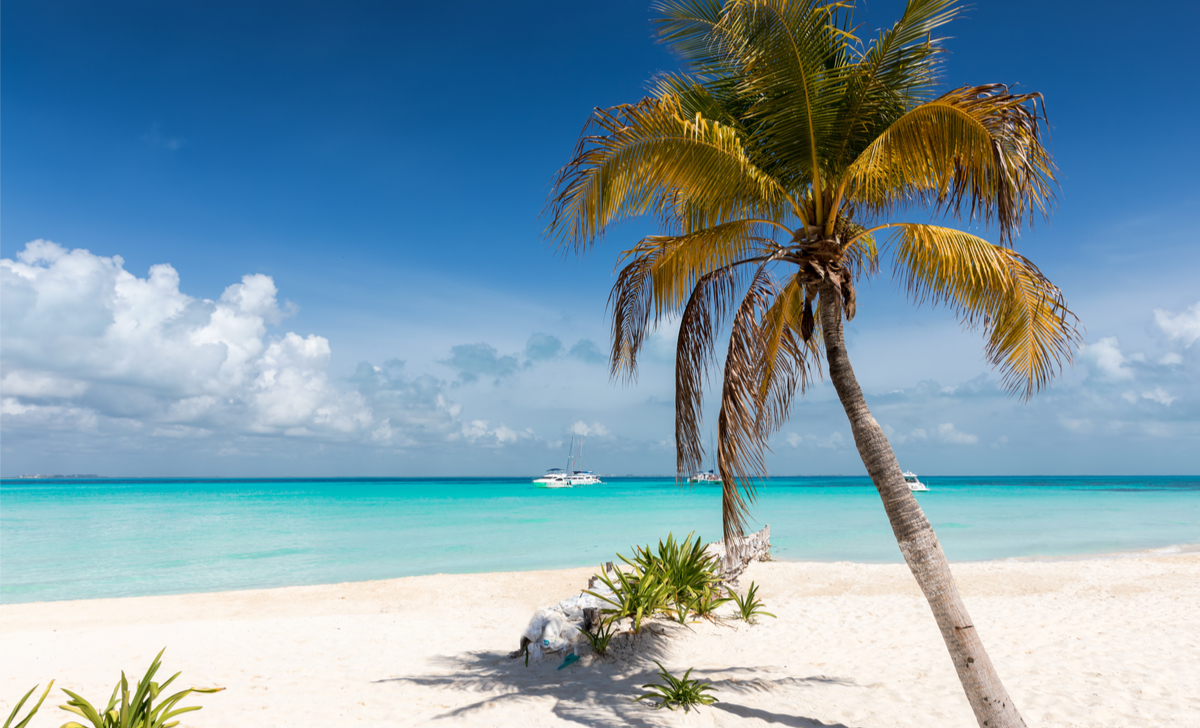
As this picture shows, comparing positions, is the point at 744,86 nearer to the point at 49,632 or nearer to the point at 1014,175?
the point at 1014,175

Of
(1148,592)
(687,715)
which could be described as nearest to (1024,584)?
(1148,592)

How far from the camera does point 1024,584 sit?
10969 mm

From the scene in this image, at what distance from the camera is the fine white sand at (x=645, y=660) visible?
4797 millimetres

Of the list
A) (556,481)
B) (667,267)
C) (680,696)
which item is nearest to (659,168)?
(667,267)

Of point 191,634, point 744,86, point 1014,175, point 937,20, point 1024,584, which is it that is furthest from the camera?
point 1024,584

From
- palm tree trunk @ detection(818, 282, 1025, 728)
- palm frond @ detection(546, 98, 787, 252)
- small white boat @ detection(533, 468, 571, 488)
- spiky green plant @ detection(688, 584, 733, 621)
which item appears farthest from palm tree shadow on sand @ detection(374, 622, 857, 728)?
small white boat @ detection(533, 468, 571, 488)

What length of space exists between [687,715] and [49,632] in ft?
29.3

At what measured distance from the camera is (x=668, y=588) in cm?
714

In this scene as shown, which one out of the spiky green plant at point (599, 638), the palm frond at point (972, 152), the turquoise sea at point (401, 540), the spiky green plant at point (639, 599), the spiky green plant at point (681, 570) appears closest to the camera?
the palm frond at point (972, 152)

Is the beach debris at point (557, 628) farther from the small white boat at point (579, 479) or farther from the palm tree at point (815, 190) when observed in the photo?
the small white boat at point (579, 479)

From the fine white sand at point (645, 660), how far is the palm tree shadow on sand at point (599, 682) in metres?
0.03

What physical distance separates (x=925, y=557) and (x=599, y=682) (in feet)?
10.5

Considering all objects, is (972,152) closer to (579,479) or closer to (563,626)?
(563,626)

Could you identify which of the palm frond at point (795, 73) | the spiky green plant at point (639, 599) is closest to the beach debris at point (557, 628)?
the spiky green plant at point (639, 599)
